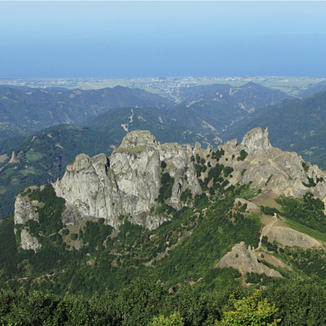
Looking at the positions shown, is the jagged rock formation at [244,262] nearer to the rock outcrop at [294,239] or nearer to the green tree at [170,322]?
the rock outcrop at [294,239]

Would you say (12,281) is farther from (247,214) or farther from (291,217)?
(291,217)

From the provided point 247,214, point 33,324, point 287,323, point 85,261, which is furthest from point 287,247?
point 85,261

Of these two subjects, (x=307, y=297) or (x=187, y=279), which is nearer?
(x=307, y=297)

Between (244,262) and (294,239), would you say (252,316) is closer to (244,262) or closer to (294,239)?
(244,262)

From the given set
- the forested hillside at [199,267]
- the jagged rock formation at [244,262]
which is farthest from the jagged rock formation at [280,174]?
the jagged rock formation at [244,262]

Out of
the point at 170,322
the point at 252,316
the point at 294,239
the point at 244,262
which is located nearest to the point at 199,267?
the point at 244,262

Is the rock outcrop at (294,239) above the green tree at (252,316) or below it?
below

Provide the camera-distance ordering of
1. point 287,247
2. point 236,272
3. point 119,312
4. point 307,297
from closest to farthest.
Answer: point 307,297 → point 119,312 → point 236,272 → point 287,247

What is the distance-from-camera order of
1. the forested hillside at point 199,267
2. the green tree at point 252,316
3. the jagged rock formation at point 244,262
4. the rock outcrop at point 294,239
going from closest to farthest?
the green tree at point 252,316, the forested hillside at point 199,267, the jagged rock formation at point 244,262, the rock outcrop at point 294,239

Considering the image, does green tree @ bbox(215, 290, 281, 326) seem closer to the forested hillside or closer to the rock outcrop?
the forested hillside
